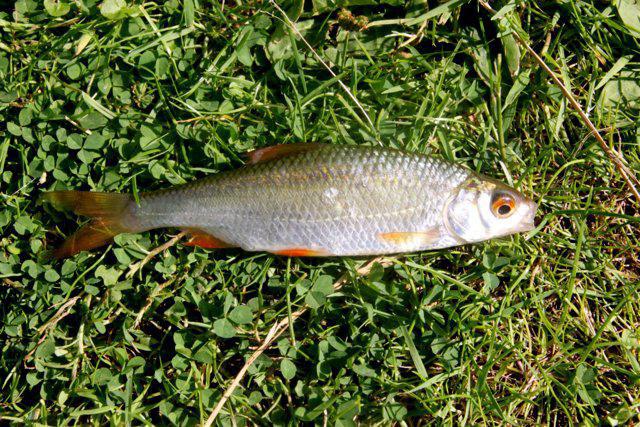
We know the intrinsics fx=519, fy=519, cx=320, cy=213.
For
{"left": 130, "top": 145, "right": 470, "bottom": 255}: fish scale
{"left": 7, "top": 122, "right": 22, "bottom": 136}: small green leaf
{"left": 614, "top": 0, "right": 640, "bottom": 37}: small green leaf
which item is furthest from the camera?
{"left": 614, "top": 0, "right": 640, "bottom": 37}: small green leaf

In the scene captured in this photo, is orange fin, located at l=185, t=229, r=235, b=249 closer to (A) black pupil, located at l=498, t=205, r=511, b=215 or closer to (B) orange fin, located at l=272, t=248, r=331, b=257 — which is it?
(B) orange fin, located at l=272, t=248, r=331, b=257

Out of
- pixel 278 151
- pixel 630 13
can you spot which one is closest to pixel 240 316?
pixel 278 151

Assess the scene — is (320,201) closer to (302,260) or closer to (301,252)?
(301,252)

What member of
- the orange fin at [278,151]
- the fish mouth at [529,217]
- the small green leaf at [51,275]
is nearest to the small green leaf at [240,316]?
the orange fin at [278,151]

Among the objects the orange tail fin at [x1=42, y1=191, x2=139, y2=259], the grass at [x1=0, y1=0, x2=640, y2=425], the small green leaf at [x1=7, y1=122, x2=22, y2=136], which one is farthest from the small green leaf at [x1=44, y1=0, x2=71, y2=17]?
the orange tail fin at [x1=42, y1=191, x2=139, y2=259]

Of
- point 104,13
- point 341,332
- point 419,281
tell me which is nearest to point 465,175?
point 419,281

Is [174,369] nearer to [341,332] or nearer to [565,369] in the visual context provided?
[341,332]

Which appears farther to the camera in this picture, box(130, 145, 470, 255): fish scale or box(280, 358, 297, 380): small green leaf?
box(280, 358, 297, 380): small green leaf

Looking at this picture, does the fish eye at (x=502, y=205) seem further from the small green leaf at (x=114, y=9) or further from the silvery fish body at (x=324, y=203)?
the small green leaf at (x=114, y=9)
